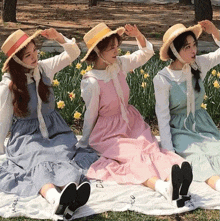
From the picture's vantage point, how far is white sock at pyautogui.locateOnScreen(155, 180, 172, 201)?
3514mm

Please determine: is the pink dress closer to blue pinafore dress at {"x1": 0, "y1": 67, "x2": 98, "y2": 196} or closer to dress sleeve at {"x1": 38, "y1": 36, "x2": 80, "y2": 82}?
blue pinafore dress at {"x1": 0, "y1": 67, "x2": 98, "y2": 196}

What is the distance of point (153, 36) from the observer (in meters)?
9.43

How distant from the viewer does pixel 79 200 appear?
11.0ft

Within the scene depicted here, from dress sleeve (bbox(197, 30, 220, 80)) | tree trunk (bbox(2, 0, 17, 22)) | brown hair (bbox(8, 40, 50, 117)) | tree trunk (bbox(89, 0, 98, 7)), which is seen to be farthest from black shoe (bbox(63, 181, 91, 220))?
tree trunk (bbox(89, 0, 98, 7))

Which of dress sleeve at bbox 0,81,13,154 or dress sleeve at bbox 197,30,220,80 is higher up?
dress sleeve at bbox 197,30,220,80

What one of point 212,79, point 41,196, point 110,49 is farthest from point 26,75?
point 212,79

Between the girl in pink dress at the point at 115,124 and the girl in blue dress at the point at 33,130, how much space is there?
0.15m

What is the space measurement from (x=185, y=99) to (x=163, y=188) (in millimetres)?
913

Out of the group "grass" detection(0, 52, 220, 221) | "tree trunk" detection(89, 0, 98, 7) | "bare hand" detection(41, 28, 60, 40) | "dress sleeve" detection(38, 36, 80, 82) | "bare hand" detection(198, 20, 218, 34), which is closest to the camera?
"bare hand" detection(41, 28, 60, 40)

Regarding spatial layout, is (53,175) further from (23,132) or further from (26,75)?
(26,75)

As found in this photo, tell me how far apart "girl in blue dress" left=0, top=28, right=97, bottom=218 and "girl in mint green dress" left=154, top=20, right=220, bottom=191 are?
0.69 metres

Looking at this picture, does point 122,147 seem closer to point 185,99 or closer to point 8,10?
point 185,99

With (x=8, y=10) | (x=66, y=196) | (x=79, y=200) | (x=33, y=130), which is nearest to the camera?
(x=66, y=196)

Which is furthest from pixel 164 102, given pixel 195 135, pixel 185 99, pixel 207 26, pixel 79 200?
pixel 79 200
